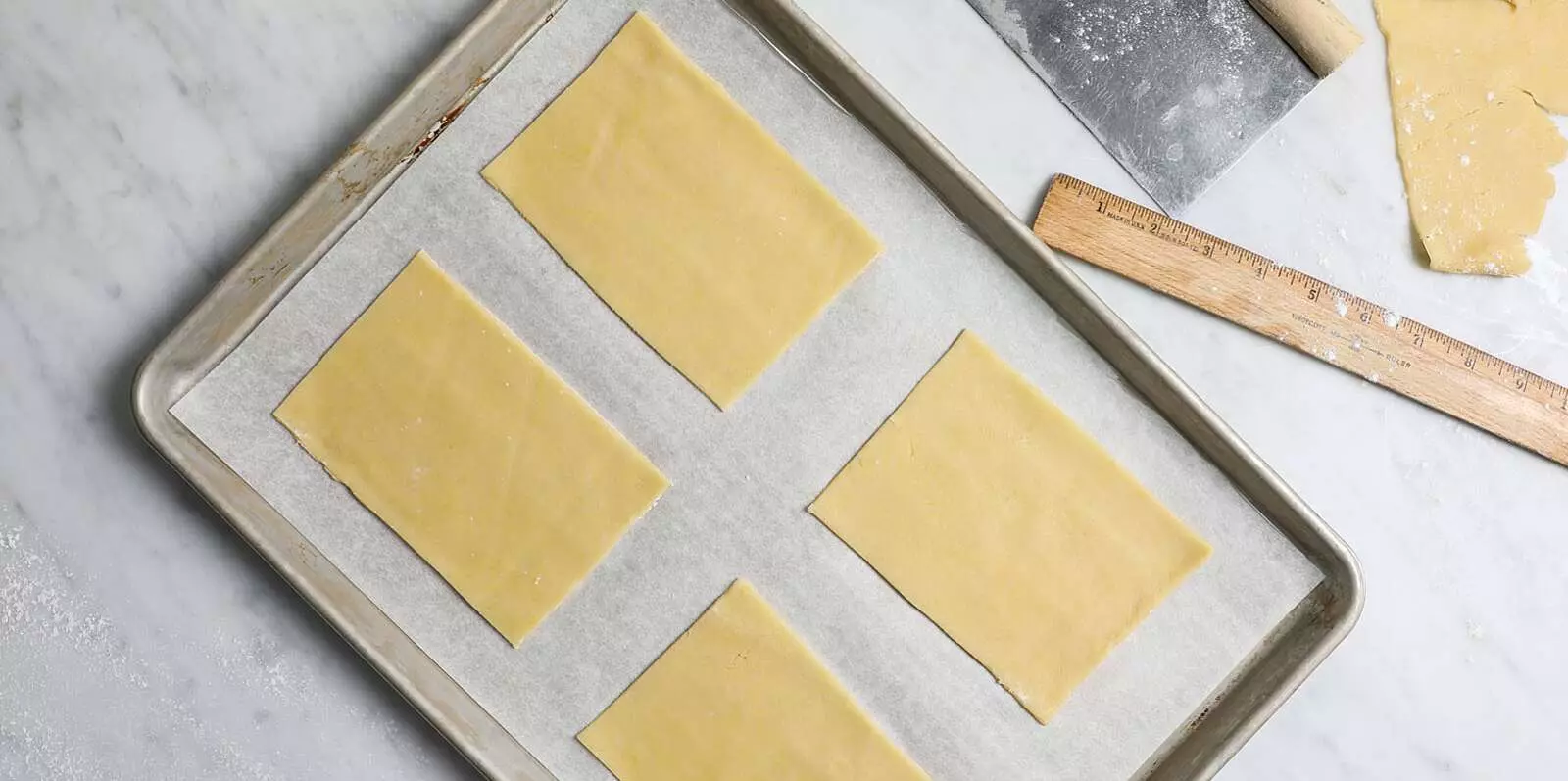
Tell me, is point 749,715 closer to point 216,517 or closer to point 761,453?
point 761,453

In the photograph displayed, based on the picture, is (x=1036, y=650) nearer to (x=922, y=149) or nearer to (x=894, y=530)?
(x=894, y=530)

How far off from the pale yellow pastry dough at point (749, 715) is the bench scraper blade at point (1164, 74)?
2.00ft

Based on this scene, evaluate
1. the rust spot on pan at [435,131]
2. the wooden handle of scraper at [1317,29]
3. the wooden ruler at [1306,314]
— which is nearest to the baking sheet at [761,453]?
the rust spot on pan at [435,131]

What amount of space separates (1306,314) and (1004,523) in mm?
393

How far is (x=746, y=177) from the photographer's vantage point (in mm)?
1042

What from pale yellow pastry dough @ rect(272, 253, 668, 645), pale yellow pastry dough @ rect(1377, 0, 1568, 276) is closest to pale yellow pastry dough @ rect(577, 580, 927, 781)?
pale yellow pastry dough @ rect(272, 253, 668, 645)

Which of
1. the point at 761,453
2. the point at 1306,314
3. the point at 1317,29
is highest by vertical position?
the point at 1317,29

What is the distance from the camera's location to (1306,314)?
109cm

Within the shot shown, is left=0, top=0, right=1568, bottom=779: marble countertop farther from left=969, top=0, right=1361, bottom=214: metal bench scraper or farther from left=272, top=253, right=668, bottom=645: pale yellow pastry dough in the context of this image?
left=272, top=253, right=668, bottom=645: pale yellow pastry dough

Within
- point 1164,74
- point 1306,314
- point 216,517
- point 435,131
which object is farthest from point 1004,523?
point 216,517

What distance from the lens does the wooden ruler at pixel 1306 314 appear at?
3.56 feet

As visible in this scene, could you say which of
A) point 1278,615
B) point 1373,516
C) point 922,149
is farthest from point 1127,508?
point 922,149

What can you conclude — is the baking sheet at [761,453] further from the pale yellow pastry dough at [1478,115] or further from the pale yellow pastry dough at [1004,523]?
the pale yellow pastry dough at [1478,115]

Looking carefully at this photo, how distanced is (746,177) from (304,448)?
0.50 m
